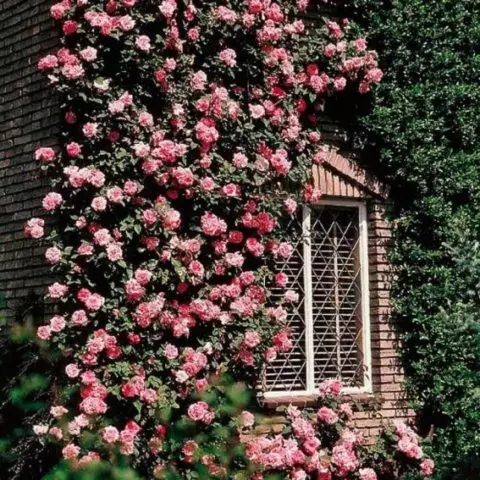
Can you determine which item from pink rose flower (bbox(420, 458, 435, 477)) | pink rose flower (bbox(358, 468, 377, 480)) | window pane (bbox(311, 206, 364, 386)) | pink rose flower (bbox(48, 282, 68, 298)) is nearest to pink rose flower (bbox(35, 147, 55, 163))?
pink rose flower (bbox(48, 282, 68, 298))

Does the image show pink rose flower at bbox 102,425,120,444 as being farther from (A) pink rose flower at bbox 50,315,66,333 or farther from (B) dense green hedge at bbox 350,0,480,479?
(B) dense green hedge at bbox 350,0,480,479

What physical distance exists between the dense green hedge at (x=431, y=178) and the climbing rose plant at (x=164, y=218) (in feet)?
3.38

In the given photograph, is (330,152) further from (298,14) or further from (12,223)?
(12,223)

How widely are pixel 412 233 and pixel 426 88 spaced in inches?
48.7

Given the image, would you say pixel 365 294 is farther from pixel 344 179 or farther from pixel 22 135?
pixel 22 135

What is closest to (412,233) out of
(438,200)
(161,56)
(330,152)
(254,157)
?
(438,200)

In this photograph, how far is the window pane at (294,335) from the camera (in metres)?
8.88

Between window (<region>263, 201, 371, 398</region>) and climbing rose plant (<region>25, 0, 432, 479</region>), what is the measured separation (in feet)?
1.07

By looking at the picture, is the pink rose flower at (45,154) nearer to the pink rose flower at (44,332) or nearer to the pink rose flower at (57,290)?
the pink rose flower at (57,290)

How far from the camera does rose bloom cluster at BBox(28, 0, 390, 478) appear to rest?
7785mm

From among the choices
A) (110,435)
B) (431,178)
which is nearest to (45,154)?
(110,435)

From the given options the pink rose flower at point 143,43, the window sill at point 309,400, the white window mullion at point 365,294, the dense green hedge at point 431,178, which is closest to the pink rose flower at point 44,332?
the window sill at point 309,400

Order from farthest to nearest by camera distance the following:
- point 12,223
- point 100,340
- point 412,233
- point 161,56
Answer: point 412,233
point 12,223
point 161,56
point 100,340

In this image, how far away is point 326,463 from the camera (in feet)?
27.7
